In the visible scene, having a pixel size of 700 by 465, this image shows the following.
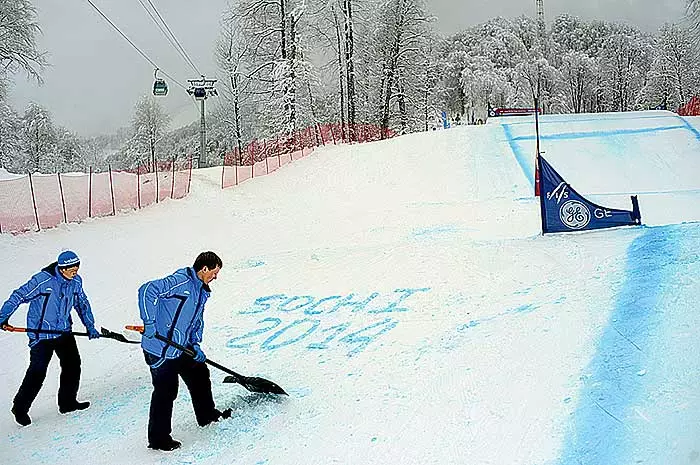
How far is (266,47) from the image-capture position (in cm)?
3070

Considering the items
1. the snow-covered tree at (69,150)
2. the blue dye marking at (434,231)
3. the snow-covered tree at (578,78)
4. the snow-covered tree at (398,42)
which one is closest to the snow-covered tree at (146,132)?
the snow-covered tree at (69,150)

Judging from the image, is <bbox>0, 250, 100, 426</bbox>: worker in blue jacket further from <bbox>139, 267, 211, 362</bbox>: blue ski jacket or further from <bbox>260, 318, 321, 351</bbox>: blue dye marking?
<bbox>260, 318, 321, 351</bbox>: blue dye marking

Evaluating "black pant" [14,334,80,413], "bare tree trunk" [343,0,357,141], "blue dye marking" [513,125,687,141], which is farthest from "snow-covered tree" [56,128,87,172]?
"black pant" [14,334,80,413]

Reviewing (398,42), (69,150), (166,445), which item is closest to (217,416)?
(166,445)

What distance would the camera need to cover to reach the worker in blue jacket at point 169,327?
4949mm

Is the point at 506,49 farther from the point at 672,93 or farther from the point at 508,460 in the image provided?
the point at 508,460

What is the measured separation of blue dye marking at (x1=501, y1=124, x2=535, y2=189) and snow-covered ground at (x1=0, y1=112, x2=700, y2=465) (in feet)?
13.2

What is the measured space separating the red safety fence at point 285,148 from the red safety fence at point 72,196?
355cm

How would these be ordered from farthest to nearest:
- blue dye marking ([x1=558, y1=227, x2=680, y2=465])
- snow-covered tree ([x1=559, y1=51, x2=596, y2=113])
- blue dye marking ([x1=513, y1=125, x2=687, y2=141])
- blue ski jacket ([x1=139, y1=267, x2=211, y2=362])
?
1. snow-covered tree ([x1=559, y1=51, x2=596, y2=113])
2. blue dye marking ([x1=513, y1=125, x2=687, y2=141])
3. blue ski jacket ([x1=139, y1=267, x2=211, y2=362])
4. blue dye marking ([x1=558, y1=227, x2=680, y2=465])

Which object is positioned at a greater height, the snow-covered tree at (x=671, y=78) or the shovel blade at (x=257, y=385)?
the snow-covered tree at (x=671, y=78)

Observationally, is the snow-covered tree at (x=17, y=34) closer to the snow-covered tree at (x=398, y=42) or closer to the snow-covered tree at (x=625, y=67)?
the snow-covered tree at (x=398, y=42)

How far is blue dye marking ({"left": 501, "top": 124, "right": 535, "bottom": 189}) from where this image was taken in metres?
19.1

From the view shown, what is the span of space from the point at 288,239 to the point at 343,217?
2.56m

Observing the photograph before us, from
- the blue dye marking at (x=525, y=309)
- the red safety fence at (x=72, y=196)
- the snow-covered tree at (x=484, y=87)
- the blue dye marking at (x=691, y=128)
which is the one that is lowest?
the blue dye marking at (x=525, y=309)
